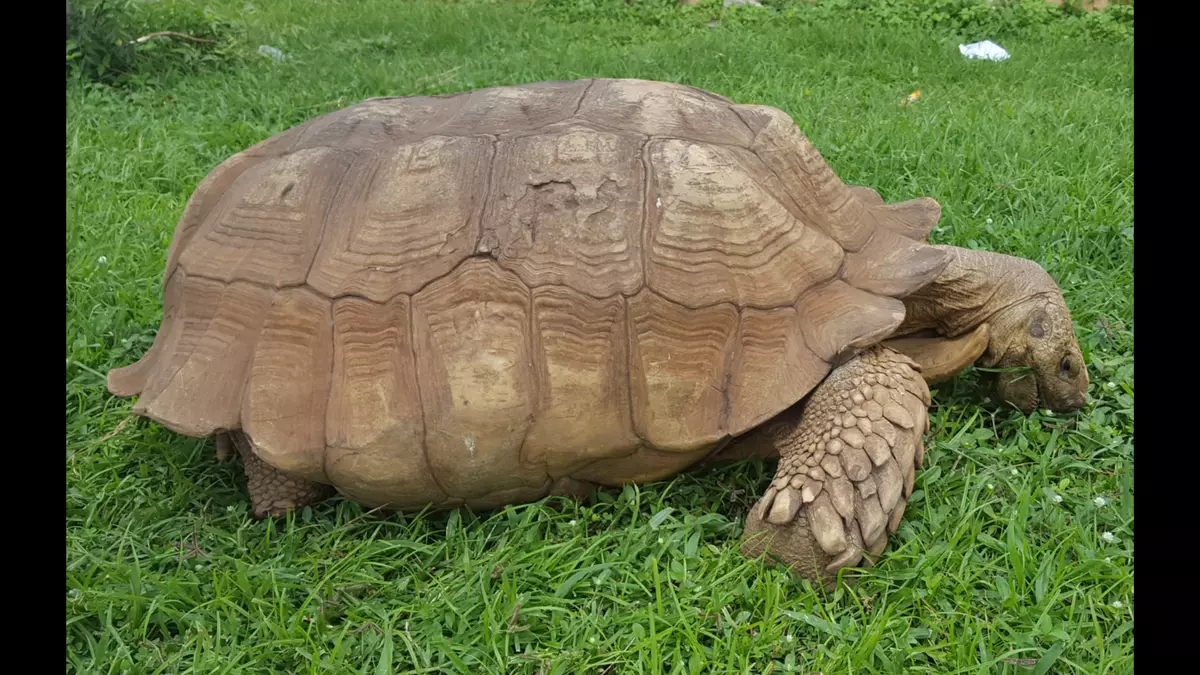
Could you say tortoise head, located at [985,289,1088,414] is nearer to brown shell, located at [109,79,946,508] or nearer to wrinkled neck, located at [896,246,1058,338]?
wrinkled neck, located at [896,246,1058,338]

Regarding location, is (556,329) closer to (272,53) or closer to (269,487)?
(269,487)

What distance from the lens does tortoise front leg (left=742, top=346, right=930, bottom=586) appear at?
7.32 feet

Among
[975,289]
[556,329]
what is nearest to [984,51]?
[975,289]

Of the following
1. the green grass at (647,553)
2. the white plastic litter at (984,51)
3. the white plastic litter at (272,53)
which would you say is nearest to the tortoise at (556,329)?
the green grass at (647,553)

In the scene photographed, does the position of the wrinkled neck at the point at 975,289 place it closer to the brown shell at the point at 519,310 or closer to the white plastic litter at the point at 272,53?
the brown shell at the point at 519,310

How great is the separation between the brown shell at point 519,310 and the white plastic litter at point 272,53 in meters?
5.65

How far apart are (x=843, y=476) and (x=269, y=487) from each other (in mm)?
1758

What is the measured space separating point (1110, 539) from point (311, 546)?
7.49ft

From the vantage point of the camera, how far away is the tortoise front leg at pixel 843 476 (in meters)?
2.23

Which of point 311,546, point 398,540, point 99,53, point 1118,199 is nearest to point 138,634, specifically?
point 311,546

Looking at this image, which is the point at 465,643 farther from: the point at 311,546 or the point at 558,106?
the point at 558,106

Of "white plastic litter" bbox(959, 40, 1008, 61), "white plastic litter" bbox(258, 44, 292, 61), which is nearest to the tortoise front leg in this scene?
"white plastic litter" bbox(959, 40, 1008, 61)

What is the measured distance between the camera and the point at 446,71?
22.4 feet

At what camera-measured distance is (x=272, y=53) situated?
301 inches
